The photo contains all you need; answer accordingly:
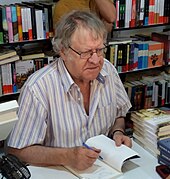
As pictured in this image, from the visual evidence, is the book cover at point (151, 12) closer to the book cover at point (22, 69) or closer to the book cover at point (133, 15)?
the book cover at point (133, 15)

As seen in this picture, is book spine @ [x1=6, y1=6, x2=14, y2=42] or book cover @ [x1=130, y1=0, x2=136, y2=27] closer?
book spine @ [x1=6, y1=6, x2=14, y2=42]

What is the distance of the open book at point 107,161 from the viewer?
1378mm

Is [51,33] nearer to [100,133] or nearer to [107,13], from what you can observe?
[107,13]

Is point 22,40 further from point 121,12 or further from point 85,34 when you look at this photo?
point 85,34

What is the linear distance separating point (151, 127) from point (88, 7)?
4.43 feet

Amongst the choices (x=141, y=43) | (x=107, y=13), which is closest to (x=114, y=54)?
(x=141, y=43)

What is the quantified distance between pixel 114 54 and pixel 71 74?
1441 millimetres

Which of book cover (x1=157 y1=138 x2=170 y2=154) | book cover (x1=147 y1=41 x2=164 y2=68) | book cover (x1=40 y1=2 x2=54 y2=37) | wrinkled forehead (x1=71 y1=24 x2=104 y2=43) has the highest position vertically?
book cover (x1=40 y1=2 x2=54 y2=37)

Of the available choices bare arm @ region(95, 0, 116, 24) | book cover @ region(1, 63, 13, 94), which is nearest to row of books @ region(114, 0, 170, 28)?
bare arm @ region(95, 0, 116, 24)

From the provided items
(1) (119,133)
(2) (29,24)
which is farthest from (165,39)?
(1) (119,133)

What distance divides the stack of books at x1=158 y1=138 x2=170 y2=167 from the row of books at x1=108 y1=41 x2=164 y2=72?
1645 mm

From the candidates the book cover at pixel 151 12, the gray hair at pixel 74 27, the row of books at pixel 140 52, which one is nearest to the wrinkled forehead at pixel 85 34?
the gray hair at pixel 74 27

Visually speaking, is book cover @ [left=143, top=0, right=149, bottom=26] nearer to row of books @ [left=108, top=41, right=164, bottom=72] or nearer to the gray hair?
row of books @ [left=108, top=41, right=164, bottom=72]

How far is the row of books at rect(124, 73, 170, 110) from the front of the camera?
3.26 metres
